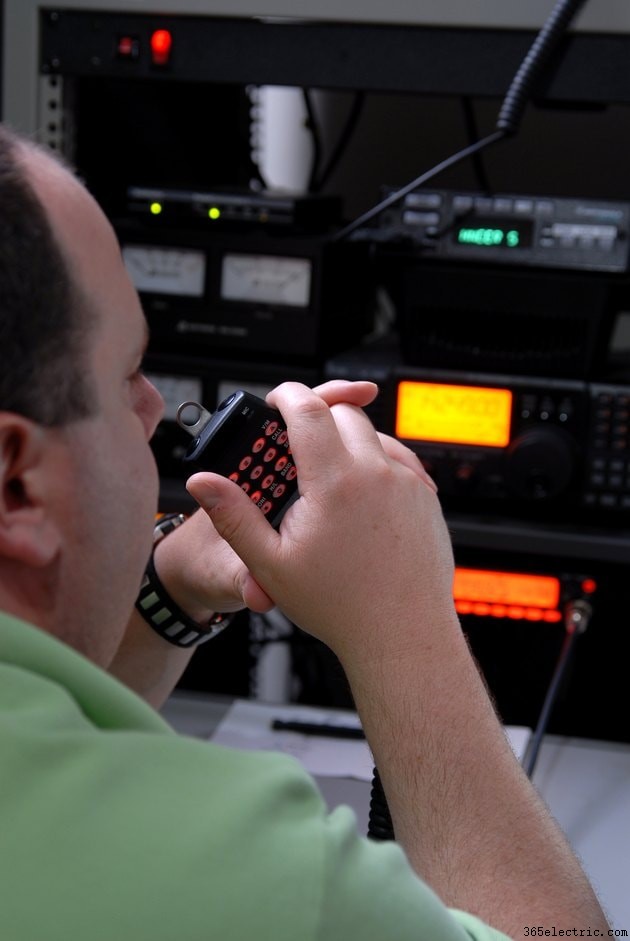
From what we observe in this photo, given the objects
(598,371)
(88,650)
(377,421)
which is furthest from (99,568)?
(598,371)

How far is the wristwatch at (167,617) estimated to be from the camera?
3.39 feet

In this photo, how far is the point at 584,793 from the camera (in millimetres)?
1257

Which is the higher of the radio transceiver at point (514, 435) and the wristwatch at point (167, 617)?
the radio transceiver at point (514, 435)

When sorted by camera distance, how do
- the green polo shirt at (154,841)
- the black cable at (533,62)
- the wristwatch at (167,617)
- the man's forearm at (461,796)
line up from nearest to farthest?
1. the green polo shirt at (154,841)
2. the man's forearm at (461,796)
3. the wristwatch at (167,617)
4. the black cable at (533,62)

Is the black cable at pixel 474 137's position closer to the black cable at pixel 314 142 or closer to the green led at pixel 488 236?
the black cable at pixel 314 142

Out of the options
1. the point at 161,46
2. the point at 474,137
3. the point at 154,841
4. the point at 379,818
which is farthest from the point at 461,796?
the point at 474,137

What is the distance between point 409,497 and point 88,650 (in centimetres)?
26

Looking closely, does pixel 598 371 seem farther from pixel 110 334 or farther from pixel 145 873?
pixel 145 873

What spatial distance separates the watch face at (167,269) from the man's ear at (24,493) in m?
0.76

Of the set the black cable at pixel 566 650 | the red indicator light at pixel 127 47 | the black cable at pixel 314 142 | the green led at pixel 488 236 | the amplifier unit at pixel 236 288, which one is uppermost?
the red indicator light at pixel 127 47

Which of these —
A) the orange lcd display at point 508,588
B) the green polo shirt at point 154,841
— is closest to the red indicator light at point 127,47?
the orange lcd display at point 508,588

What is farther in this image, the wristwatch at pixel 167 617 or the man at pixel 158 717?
the wristwatch at pixel 167 617

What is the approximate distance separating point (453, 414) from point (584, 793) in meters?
0.41

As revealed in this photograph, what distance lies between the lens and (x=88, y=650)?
664mm
